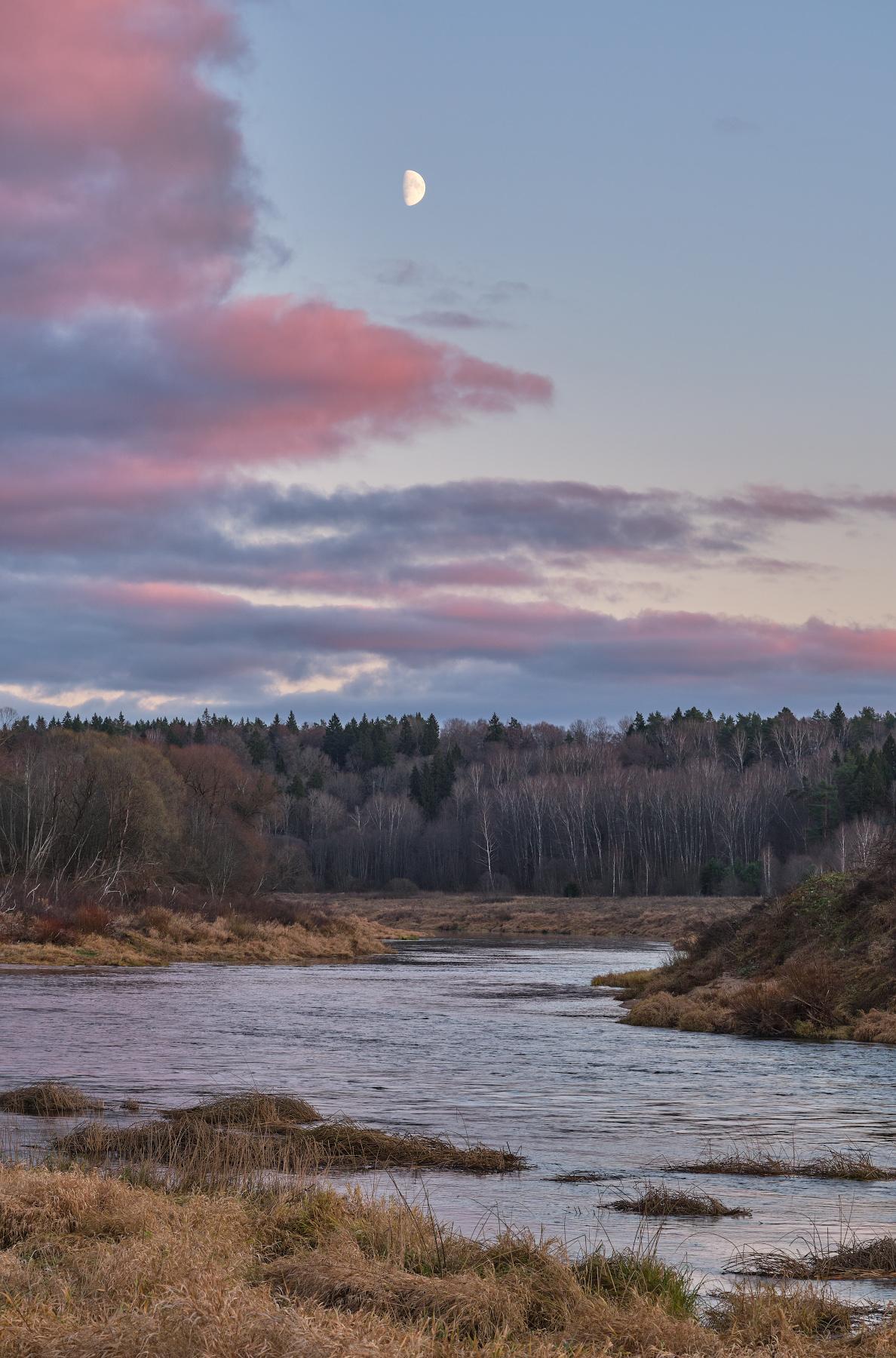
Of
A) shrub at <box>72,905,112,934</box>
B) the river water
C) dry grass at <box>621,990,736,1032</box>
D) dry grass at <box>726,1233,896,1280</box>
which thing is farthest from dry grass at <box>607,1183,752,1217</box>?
shrub at <box>72,905,112,934</box>

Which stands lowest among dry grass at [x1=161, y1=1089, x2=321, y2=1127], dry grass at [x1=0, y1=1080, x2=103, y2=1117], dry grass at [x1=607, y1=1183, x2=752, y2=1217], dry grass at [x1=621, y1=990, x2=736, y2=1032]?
dry grass at [x1=621, y1=990, x2=736, y2=1032]

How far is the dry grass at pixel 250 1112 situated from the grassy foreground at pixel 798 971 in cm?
1682

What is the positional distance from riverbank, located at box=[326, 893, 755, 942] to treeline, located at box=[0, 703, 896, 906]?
8.67 m

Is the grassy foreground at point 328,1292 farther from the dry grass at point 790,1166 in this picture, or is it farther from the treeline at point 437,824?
the treeline at point 437,824

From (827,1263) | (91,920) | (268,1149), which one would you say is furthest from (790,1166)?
(91,920)

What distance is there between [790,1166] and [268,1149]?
6.05 metres

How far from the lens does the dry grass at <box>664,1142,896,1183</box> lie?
1555 centimetres

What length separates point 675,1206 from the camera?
1342 centimetres

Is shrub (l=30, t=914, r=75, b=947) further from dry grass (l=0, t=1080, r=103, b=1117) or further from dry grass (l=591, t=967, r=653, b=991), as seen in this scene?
dry grass (l=0, t=1080, r=103, b=1117)

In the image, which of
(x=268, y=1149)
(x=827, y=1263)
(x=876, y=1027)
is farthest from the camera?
(x=876, y=1027)

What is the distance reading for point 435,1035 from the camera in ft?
108

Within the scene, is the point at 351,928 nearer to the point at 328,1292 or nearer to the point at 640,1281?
the point at 640,1281

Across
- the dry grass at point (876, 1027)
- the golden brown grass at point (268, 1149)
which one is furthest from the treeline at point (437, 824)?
the golden brown grass at point (268, 1149)

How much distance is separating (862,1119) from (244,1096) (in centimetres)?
899
